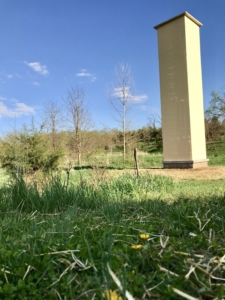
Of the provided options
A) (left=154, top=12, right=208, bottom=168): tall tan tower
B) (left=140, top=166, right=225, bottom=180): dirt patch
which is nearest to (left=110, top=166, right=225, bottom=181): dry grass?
(left=140, top=166, right=225, bottom=180): dirt patch

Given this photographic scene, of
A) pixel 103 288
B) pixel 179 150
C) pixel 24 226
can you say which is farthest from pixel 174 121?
pixel 103 288

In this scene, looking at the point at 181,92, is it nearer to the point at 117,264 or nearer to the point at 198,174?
the point at 198,174

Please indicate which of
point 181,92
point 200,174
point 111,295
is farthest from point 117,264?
point 181,92

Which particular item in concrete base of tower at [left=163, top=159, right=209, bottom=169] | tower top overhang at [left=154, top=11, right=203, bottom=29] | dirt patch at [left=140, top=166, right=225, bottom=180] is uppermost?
tower top overhang at [left=154, top=11, right=203, bottom=29]

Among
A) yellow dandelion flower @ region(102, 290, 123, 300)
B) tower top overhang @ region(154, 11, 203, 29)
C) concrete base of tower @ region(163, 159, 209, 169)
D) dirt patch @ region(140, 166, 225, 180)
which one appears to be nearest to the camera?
yellow dandelion flower @ region(102, 290, 123, 300)

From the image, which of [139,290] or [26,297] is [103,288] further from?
[26,297]

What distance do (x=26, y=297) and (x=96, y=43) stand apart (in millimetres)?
9655

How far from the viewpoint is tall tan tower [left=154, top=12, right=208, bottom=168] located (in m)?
9.57

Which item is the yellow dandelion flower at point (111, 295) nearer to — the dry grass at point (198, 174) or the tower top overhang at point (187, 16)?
the dry grass at point (198, 174)

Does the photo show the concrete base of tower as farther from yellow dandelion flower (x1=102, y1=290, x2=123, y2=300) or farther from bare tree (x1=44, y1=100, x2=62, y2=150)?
yellow dandelion flower (x1=102, y1=290, x2=123, y2=300)

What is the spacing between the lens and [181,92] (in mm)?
9688

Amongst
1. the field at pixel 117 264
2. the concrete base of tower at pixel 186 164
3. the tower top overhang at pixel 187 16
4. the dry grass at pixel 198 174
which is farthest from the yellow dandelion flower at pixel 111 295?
the tower top overhang at pixel 187 16

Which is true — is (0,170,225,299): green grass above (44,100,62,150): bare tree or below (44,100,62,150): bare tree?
below

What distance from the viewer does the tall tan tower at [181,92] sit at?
9.57 meters
